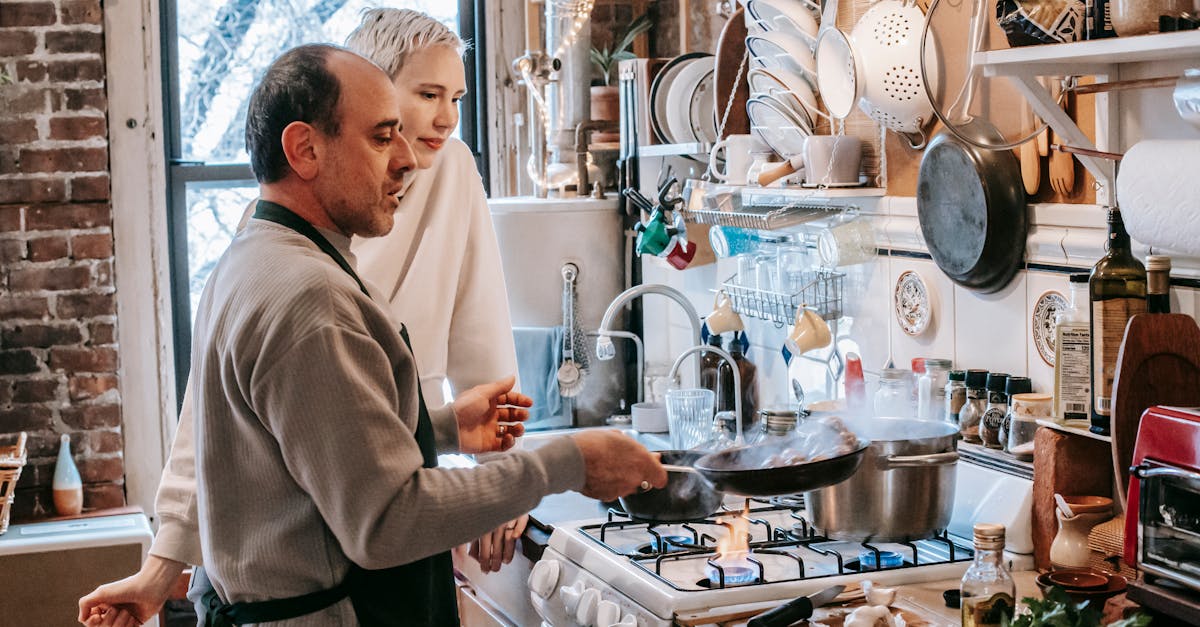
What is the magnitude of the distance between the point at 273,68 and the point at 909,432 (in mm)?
1143

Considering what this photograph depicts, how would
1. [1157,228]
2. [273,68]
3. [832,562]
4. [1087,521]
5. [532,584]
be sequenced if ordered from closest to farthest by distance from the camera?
1. [273,68]
2. [1157,228]
3. [1087,521]
4. [832,562]
5. [532,584]

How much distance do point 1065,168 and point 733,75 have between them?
1025 millimetres

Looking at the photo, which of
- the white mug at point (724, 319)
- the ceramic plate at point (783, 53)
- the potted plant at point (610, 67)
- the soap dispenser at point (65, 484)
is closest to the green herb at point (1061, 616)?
the ceramic plate at point (783, 53)

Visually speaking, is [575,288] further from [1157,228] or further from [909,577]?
[1157,228]

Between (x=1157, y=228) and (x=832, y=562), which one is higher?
(x=1157, y=228)

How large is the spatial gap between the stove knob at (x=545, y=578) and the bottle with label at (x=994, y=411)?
2.41 ft

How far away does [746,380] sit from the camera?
302 cm

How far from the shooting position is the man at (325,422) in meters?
1.33

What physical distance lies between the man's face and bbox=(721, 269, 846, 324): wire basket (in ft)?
4.38

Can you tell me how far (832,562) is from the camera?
79.0 inches

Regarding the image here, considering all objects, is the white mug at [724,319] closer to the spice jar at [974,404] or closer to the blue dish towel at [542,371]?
the blue dish towel at [542,371]

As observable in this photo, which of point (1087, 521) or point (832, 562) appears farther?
point (832, 562)

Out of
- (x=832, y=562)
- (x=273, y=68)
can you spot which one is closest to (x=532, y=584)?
(x=832, y=562)

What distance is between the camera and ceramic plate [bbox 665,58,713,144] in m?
3.15
